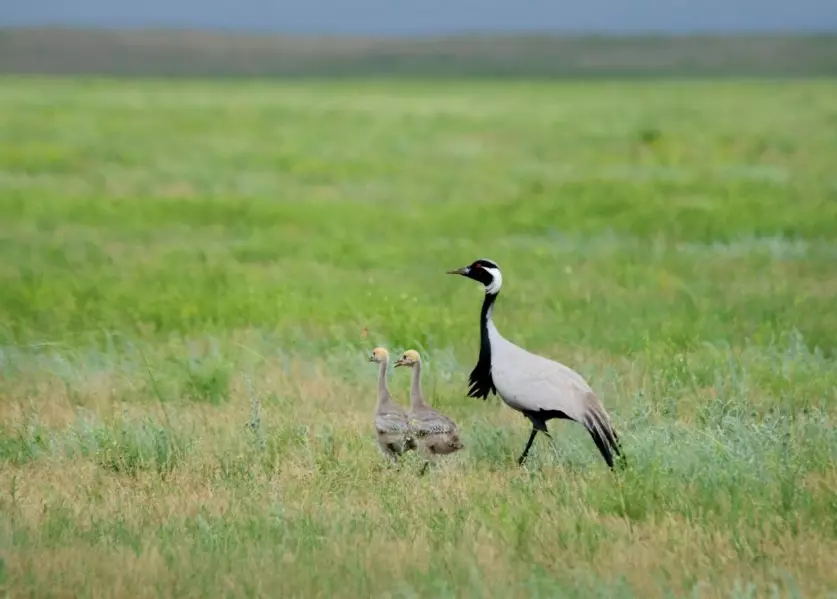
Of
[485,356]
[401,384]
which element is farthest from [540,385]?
[401,384]

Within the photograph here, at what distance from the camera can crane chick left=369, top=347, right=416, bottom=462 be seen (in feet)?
27.4

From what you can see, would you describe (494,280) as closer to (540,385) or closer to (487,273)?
(487,273)

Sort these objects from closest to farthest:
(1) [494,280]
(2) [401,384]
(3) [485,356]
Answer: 1. (1) [494,280]
2. (3) [485,356]
3. (2) [401,384]

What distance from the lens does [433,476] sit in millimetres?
8141

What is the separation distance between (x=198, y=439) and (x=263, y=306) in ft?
19.8

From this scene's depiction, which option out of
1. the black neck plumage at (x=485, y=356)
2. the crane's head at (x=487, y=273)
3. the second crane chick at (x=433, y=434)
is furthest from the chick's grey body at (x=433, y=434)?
the crane's head at (x=487, y=273)

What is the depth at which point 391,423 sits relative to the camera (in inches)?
330

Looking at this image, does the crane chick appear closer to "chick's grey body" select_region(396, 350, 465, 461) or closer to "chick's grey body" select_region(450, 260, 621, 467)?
"chick's grey body" select_region(396, 350, 465, 461)

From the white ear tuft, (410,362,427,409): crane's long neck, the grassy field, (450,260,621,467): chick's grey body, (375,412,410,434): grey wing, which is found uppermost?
the white ear tuft

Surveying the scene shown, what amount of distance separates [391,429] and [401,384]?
285cm

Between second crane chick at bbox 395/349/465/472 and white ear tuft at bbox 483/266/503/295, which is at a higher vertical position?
white ear tuft at bbox 483/266/503/295

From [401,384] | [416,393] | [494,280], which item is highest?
[494,280]

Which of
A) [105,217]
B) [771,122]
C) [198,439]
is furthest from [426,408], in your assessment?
[771,122]

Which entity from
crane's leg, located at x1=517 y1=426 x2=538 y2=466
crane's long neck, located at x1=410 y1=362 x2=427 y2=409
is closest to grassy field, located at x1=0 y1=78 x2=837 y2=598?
crane's leg, located at x1=517 y1=426 x2=538 y2=466
